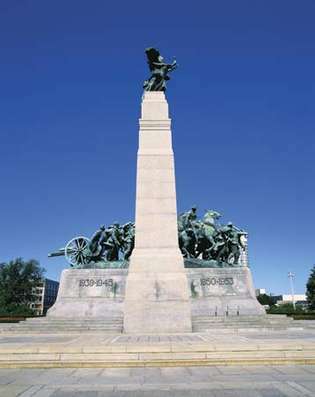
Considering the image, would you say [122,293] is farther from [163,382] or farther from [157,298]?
[163,382]

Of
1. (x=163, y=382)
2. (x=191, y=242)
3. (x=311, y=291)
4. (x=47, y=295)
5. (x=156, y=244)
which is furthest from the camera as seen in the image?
(x=47, y=295)

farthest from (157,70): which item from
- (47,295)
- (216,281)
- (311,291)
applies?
(47,295)

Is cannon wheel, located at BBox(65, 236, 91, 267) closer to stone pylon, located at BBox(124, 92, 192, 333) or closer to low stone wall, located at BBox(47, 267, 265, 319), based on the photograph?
low stone wall, located at BBox(47, 267, 265, 319)

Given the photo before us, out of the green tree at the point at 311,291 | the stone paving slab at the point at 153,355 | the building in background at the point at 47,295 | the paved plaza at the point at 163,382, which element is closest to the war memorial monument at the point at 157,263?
the stone paving slab at the point at 153,355

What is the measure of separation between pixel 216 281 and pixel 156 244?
645 cm

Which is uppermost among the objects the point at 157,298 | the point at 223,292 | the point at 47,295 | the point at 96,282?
the point at 47,295

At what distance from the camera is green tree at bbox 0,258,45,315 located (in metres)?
61.7

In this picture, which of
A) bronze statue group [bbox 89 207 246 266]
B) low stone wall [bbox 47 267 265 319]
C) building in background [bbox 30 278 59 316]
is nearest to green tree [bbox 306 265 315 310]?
bronze statue group [bbox 89 207 246 266]

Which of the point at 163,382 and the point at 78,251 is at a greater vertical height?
the point at 78,251

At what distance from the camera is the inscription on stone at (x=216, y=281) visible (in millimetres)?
20495

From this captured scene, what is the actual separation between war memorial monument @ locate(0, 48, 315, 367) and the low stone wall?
0.06 meters

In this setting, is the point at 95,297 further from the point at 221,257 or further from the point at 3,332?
the point at 221,257

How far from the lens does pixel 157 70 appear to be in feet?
66.2

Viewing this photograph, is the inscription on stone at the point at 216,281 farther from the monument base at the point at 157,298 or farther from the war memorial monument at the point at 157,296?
the monument base at the point at 157,298
